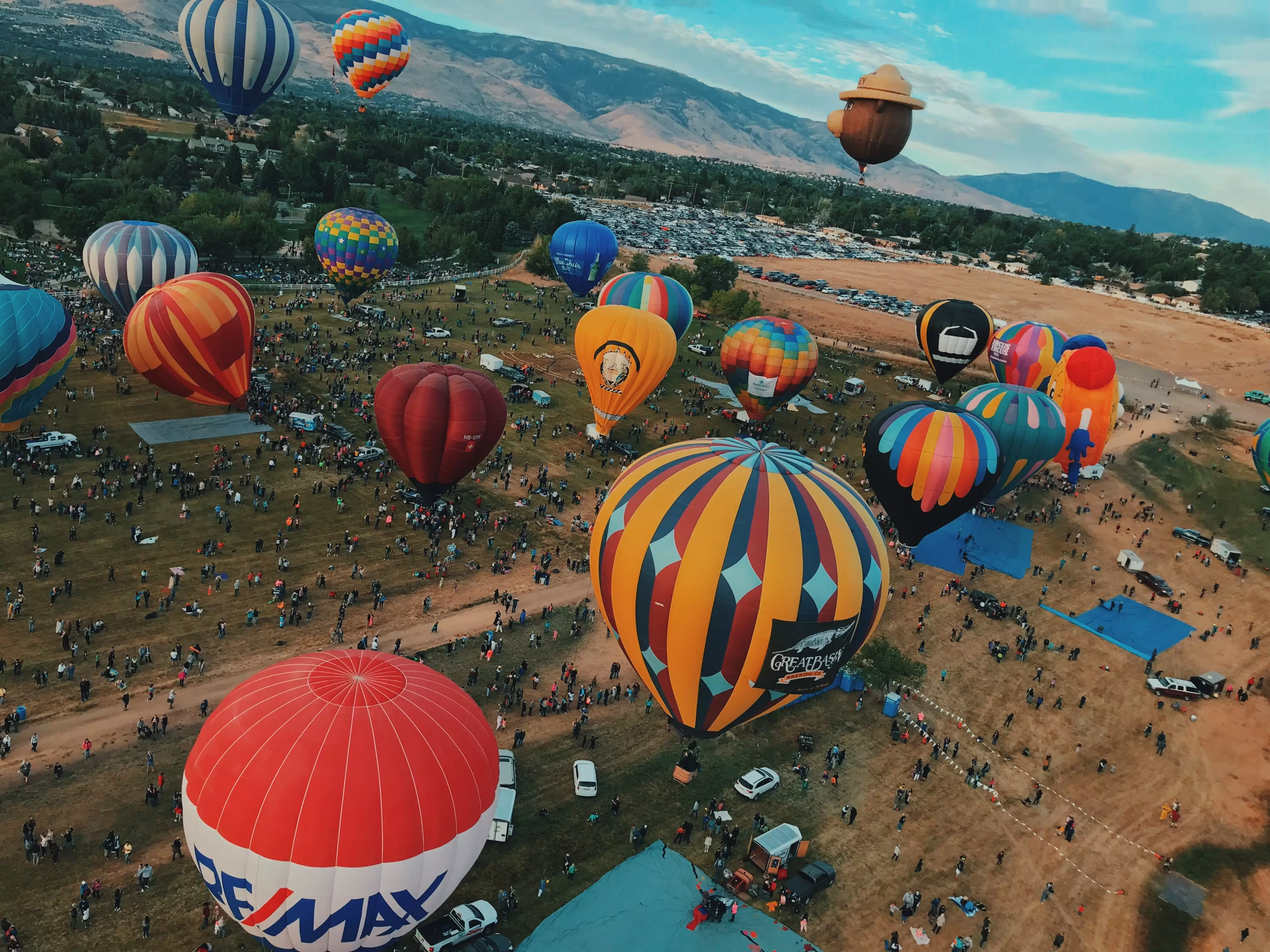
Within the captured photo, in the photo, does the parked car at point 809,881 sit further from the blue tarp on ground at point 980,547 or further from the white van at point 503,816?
the blue tarp on ground at point 980,547

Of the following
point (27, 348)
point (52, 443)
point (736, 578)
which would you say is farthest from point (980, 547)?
point (27, 348)

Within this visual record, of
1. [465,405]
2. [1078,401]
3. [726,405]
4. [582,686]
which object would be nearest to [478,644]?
[582,686]

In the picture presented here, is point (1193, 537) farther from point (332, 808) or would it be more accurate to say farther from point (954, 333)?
point (332, 808)

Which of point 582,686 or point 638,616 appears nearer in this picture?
point 638,616

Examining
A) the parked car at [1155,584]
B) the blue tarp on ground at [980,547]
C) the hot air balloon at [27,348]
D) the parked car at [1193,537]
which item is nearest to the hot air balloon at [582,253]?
the blue tarp on ground at [980,547]

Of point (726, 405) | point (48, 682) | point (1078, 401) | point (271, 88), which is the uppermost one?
point (271, 88)

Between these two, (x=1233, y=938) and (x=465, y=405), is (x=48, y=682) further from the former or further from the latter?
(x=1233, y=938)
